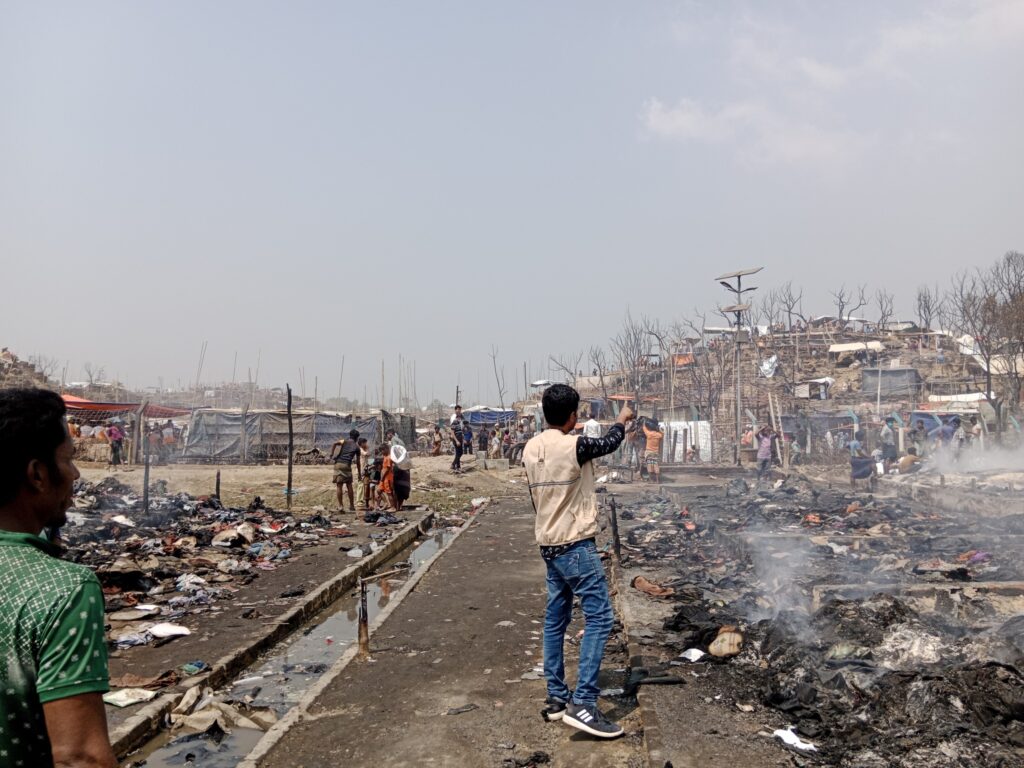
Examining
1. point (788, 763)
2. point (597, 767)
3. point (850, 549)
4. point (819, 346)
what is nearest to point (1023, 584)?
point (850, 549)

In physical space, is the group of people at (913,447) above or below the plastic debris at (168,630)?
above

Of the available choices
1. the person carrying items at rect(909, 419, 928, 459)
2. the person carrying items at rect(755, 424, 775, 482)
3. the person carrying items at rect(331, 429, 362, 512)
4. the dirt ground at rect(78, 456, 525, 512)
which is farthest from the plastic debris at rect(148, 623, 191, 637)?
the person carrying items at rect(909, 419, 928, 459)

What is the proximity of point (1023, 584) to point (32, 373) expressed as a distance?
3623 centimetres

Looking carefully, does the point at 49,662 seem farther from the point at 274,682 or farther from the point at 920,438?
the point at 920,438

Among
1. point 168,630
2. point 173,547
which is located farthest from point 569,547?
point 173,547

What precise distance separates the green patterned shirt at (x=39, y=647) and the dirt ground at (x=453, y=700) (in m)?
3.32

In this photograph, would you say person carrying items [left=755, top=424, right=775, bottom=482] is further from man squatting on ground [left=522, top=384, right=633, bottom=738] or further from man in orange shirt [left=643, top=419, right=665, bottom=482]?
man squatting on ground [left=522, top=384, right=633, bottom=738]

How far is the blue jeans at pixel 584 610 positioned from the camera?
15.0 feet

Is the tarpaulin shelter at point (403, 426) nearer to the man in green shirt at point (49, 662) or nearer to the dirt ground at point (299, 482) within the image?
the dirt ground at point (299, 482)

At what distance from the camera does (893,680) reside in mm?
4715

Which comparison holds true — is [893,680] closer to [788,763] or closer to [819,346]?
[788,763]

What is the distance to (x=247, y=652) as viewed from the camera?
7.06 m

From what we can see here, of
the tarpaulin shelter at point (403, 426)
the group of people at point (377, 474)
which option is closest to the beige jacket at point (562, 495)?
the group of people at point (377, 474)

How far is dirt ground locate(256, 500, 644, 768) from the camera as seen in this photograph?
4535mm
